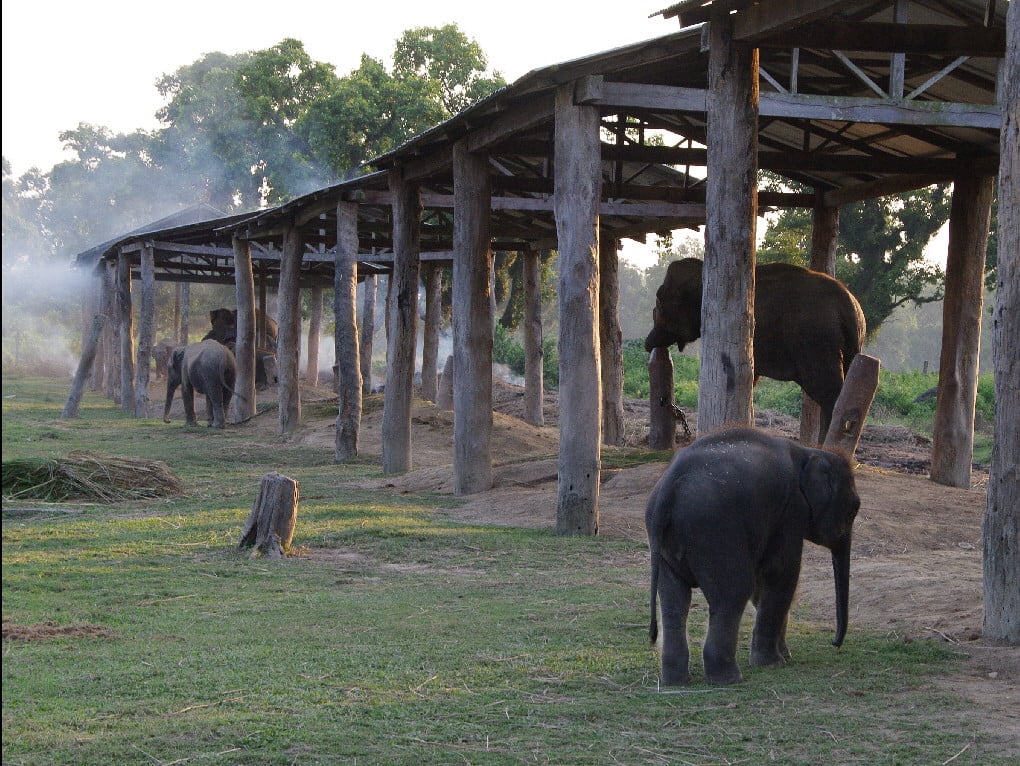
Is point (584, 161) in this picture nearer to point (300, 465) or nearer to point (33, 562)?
point (33, 562)

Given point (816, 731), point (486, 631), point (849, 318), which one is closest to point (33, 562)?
point (486, 631)

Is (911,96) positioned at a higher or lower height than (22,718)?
higher

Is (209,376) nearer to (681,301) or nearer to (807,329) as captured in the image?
(681,301)

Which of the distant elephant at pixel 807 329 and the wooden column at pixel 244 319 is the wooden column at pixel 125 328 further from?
the distant elephant at pixel 807 329

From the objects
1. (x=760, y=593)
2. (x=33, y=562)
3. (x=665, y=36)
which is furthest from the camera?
(x=665, y=36)

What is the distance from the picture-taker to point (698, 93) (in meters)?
11.1

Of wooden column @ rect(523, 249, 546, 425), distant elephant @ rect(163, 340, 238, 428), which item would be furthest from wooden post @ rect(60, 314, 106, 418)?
wooden column @ rect(523, 249, 546, 425)

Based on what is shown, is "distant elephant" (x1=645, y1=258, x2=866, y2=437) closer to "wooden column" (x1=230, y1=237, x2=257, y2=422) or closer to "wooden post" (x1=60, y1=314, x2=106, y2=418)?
"wooden column" (x1=230, y1=237, x2=257, y2=422)

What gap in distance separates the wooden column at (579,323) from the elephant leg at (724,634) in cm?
530

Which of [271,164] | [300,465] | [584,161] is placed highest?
[271,164]

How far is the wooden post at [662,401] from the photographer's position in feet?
54.3

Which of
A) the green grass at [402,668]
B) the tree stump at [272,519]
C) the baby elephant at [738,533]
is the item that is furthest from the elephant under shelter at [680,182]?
the tree stump at [272,519]

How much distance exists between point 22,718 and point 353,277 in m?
14.4

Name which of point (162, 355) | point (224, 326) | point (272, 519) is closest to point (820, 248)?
point (272, 519)
